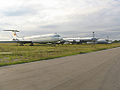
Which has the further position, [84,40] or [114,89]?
[84,40]

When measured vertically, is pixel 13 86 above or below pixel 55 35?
below

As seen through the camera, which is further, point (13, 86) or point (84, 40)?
point (84, 40)

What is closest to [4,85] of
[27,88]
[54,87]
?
[27,88]

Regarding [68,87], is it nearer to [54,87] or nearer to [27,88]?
[54,87]

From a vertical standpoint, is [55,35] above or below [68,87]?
above

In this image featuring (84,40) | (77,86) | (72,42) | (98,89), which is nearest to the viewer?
(98,89)

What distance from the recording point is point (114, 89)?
16.8 feet

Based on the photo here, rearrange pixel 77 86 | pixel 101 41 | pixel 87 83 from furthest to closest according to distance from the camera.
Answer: pixel 101 41
pixel 87 83
pixel 77 86

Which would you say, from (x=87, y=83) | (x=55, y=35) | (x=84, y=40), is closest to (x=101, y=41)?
(x=84, y=40)

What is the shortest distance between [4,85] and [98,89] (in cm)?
347

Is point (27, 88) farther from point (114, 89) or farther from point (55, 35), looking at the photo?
point (55, 35)

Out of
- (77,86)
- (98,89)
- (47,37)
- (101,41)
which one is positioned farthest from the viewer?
(101,41)

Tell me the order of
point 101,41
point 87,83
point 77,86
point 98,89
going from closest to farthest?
1. point 98,89
2. point 77,86
3. point 87,83
4. point 101,41

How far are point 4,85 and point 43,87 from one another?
5.01ft
